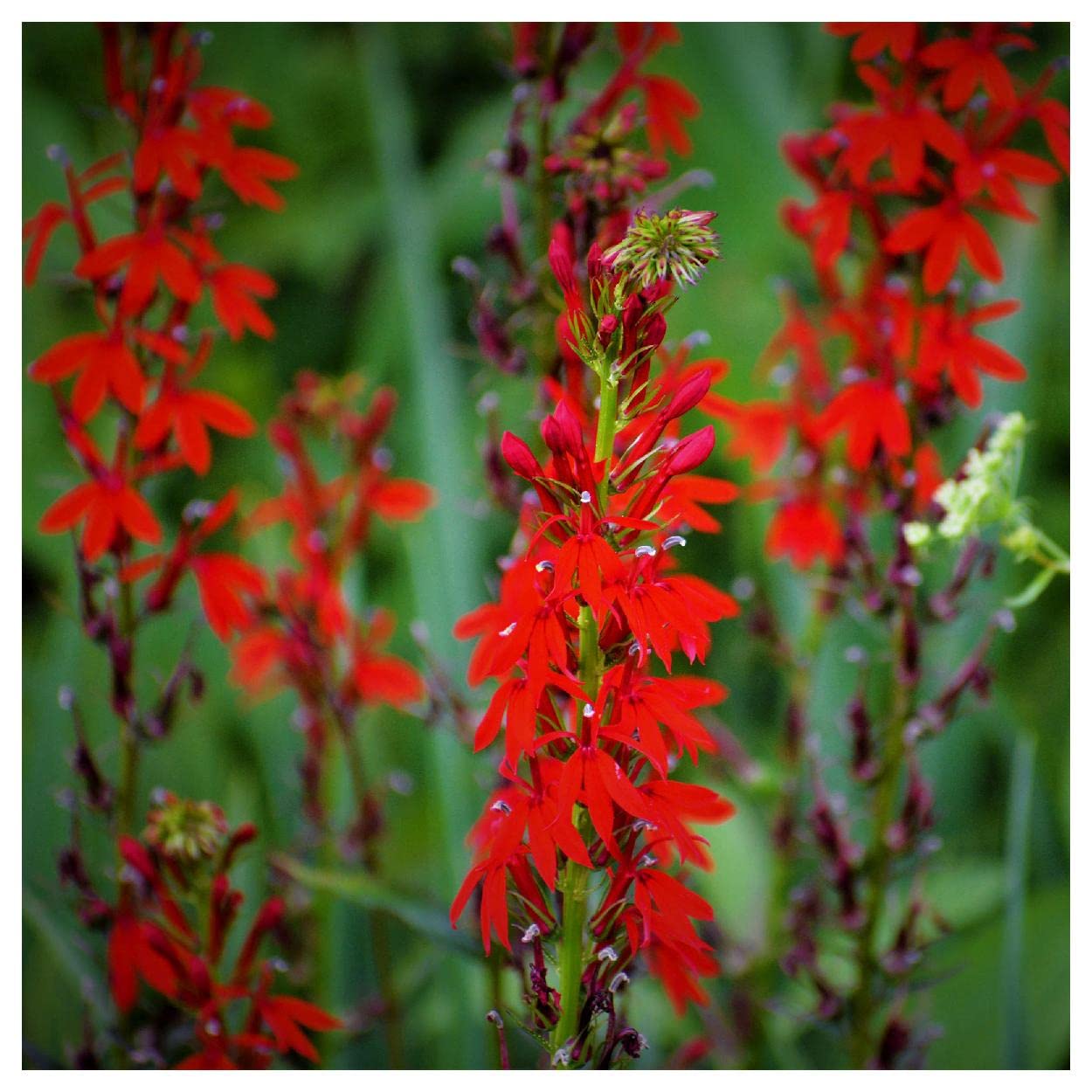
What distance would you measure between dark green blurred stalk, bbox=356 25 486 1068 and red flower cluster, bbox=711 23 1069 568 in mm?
288

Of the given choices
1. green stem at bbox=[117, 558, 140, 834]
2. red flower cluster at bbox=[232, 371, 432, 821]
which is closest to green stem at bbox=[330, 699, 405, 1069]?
red flower cluster at bbox=[232, 371, 432, 821]

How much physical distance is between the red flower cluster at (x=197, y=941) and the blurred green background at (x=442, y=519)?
60mm

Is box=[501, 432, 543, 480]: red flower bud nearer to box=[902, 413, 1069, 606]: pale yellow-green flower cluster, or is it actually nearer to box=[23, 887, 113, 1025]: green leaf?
box=[902, 413, 1069, 606]: pale yellow-green flower cluster

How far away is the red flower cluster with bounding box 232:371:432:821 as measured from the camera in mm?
794

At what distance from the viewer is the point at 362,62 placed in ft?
3.10

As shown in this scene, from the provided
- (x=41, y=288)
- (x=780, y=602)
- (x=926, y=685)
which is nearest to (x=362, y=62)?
(x=41, y=288)

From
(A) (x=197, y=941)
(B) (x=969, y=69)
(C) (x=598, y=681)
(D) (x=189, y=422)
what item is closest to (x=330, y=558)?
(D) (x=189, y=422)

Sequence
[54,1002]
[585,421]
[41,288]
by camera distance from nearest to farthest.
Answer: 1. [585,421]
2. [54,1002]
3. [41,288]

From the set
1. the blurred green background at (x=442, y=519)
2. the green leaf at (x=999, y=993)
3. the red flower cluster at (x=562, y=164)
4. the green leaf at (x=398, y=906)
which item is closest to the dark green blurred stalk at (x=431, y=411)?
the blurred green background at (x=442, y=519)

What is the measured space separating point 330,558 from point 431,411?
0.72ft

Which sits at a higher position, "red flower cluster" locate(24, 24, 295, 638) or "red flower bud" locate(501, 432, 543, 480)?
"red flower cluster" locate(24, 24, 295, 638)

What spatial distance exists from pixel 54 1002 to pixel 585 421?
501mm

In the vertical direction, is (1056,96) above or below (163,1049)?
above

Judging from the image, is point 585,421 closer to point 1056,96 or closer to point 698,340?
point 698,340
